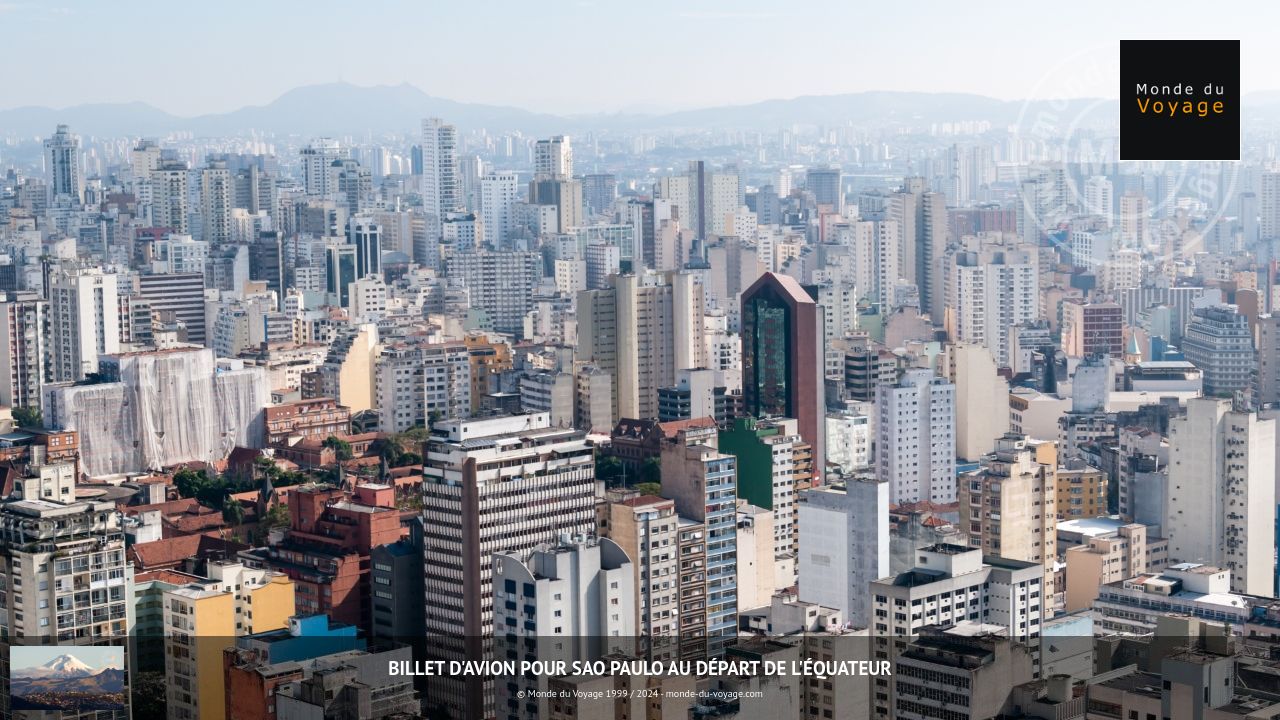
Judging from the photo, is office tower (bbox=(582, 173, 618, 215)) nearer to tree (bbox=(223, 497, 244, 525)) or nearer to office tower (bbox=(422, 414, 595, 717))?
tree (bbox=(223, 497, 244, 525))


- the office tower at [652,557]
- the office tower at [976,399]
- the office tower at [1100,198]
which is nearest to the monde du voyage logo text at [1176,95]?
the office tower at [652,557]

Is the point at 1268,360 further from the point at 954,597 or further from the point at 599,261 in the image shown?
the point at 954,597

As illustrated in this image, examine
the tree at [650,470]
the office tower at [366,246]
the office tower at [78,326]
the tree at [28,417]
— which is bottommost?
the tree at [650,470]

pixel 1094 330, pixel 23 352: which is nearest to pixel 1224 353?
pixel 1094 330

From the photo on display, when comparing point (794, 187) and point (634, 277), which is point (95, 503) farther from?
point (794, 187)

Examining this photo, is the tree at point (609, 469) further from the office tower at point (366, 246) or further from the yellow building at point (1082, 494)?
the office tower at point (366, 246)

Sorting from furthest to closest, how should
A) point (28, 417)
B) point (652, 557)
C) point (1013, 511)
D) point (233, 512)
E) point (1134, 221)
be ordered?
point (1134, 221) → point (28, 417) → point (233, 512) → point (1013, 511) → point (652, 557)

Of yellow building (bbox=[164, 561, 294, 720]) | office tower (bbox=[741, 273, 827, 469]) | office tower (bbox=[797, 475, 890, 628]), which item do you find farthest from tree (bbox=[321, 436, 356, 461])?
yellow building (bbox=[164, 561, 294, 720])

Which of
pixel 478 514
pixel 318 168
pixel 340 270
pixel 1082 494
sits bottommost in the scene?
pixel 1082 494
